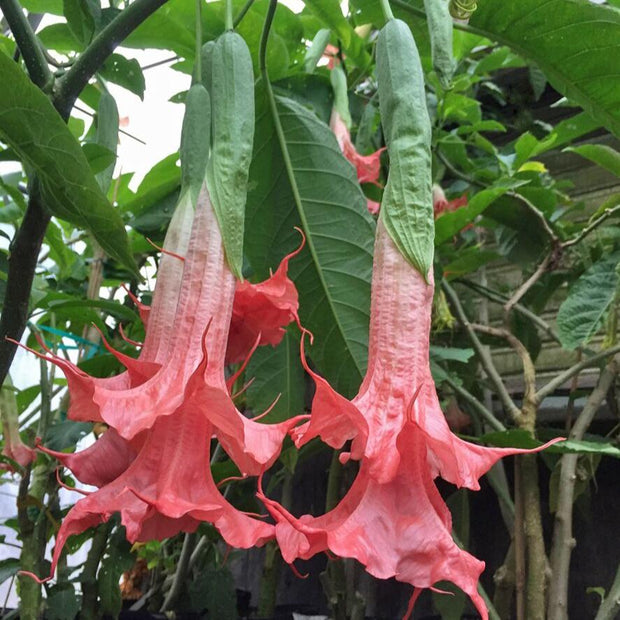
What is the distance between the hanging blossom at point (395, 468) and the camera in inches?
13.8

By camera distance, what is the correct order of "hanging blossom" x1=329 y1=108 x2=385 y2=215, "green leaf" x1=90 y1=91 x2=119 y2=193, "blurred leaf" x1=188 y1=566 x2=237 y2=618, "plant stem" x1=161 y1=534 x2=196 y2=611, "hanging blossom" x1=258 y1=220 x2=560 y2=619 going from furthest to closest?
1. "plant stem" x1=161 y1=534 x2=196 y2=611
2. "blurred leaf" x1=188 y1=566 x2=237 y2=618
3. "hanging blossom" x1=329 y1=108 x2=385 y2=215
4. "green leaf" x1=90 y1=91 x2=119 y2=193
5. "hanging blossom" x1=258 y1=220 x2=560 y2=619

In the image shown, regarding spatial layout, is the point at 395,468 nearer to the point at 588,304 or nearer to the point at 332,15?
the point at 332,15

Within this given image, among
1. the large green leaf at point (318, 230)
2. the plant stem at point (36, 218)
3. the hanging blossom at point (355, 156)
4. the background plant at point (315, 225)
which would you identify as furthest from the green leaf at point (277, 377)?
the plant stem at point (36, 218)

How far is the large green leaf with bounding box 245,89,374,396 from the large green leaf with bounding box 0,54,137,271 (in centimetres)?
21

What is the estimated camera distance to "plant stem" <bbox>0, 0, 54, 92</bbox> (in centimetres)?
53

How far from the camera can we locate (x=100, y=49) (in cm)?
53

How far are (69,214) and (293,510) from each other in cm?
107

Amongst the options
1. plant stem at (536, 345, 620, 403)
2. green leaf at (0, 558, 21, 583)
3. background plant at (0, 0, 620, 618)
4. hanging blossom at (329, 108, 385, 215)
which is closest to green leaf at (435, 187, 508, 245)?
background plant at (0, 0, 620, 618)

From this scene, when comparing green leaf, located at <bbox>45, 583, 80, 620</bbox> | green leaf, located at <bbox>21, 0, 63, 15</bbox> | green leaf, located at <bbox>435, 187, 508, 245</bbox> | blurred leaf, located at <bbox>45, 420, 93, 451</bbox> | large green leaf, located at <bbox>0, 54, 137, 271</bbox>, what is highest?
→ green leaf, located at <bbox>21, 0, 63, 15</bbox>

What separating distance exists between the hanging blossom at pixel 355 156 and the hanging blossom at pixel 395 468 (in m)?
0.59

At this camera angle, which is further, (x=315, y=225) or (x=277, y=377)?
(x=277, y=377)

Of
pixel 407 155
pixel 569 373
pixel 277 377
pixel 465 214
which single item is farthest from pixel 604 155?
pixel 407 155

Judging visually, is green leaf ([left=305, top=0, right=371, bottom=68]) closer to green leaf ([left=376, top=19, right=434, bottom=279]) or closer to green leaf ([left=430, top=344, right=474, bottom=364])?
green leaf ([left=376, top=19, right=434, bottom=279])

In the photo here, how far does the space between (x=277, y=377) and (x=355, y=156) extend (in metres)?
0.35
